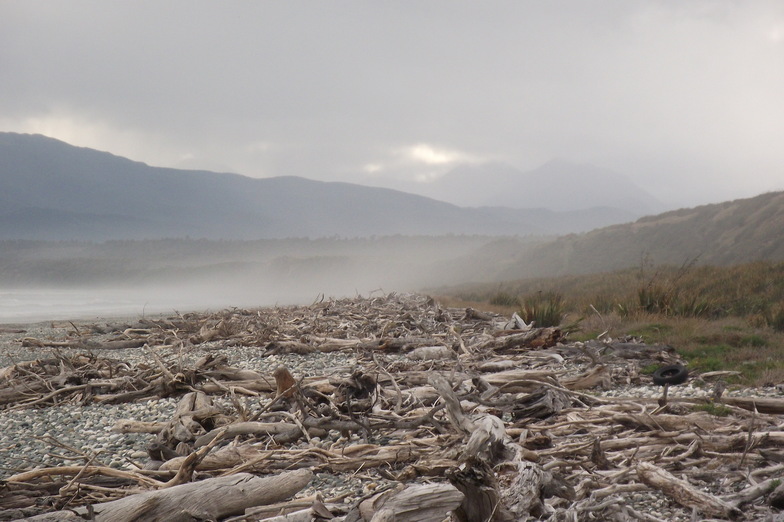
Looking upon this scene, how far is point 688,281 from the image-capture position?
Result: 17906 mm

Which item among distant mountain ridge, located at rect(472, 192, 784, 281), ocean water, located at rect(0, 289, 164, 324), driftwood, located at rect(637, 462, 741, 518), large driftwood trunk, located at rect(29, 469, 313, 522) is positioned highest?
distant mountain ridge, located at rect(472, 192, 784, 281)

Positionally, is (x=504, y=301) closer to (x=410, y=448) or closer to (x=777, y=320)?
(x=777, y=320)

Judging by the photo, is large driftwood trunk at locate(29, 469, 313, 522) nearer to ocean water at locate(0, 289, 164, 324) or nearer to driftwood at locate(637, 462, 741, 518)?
driftwood at locate(637, 462, 741, 518)

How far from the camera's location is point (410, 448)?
13.3 feet

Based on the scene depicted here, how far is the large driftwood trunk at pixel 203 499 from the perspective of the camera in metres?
2.98

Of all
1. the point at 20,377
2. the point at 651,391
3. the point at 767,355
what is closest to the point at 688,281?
the point at 767,355

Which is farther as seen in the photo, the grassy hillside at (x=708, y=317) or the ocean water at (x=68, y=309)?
the ocean water at (x=68, y=309)

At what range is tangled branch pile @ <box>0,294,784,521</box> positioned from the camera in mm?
2951

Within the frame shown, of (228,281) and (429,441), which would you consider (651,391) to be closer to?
(429,441)

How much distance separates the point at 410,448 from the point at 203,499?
1.52 meters

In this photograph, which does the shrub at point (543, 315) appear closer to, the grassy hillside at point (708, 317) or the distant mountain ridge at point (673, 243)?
the grassy hillside at point (708, 317)

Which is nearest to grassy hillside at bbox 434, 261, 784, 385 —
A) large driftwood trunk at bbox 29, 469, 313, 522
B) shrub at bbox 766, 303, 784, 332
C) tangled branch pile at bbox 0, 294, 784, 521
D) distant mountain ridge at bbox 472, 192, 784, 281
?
shrub at bbox 766, 303, 784, 332

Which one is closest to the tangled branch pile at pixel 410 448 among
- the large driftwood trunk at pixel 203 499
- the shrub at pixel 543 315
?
the large driftwood trunk at pixel 203 499

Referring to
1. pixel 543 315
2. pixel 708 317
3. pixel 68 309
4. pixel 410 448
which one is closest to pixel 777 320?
pixel 708 317
